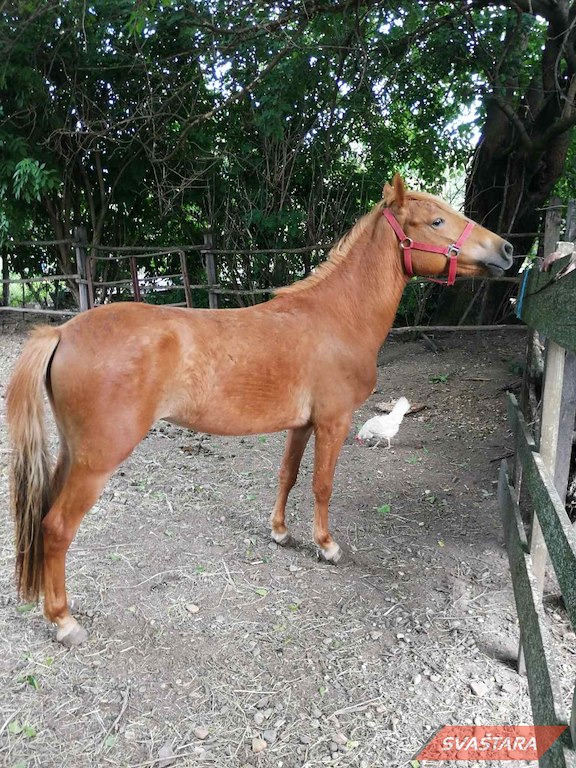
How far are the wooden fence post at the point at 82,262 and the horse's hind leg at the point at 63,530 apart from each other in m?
7.78

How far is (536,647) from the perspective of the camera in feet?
5.67

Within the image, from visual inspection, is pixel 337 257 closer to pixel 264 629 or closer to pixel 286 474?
pixel 286 474

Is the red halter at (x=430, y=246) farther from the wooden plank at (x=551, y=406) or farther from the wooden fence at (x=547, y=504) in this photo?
the wooden plank at (x=551, y=406)

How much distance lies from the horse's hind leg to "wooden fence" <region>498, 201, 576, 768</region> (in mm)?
1788

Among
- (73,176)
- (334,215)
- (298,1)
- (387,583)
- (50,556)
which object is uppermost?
(298,1)

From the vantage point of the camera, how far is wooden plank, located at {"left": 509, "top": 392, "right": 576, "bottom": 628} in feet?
4.39

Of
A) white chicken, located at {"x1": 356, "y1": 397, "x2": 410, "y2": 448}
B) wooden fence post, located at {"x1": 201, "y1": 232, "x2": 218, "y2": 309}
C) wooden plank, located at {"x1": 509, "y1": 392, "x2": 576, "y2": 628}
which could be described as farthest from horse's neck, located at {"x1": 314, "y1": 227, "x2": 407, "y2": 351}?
wooden fence post, located at {"x1": 201, "y1": 232, "x2": 218, "y2": 309}

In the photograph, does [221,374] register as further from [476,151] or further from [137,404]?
[476,151]

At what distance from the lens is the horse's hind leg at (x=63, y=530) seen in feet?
8.05

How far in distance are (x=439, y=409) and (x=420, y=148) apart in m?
4.28

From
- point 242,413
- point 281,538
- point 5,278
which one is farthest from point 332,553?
point 5,278

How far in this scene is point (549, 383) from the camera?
2.34 meters

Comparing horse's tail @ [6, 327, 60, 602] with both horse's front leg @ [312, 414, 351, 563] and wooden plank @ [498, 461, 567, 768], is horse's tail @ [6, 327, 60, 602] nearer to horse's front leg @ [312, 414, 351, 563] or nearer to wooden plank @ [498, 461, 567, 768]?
horse's front leg @ [312, 414, 351, 563]

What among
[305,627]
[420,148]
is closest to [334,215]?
[420,148]
